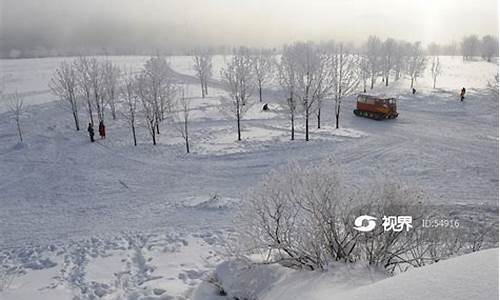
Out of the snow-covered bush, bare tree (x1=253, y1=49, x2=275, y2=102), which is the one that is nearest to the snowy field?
the snow-covered bush

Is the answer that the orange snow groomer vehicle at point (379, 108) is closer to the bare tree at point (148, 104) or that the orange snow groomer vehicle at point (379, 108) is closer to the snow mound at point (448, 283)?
the bare tree at point (148, 104)

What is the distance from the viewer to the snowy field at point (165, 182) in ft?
44.3

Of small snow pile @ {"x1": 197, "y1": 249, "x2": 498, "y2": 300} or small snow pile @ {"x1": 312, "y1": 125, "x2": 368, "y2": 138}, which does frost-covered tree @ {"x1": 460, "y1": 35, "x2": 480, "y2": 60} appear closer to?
small snow pile @ {"x1": 312, "y1": 125, "x2": 368, "y2": 138}

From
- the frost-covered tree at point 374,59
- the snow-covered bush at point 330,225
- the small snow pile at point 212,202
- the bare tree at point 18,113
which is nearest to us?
the snow-covered bush at point 330,225

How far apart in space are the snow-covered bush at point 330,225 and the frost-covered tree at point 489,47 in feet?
362

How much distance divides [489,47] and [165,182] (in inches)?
4362

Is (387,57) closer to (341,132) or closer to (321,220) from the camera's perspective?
(341,132)

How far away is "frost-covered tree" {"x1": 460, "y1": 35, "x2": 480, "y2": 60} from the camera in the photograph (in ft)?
369

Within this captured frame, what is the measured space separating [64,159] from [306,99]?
1665 cm

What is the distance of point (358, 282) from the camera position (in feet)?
30.1

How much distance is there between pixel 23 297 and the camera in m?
12.0

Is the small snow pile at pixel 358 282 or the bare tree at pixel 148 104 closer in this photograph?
the small snow pile at pixel 358 282

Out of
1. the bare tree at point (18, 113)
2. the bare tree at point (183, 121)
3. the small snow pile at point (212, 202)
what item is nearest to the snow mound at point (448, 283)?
the small snow pile at point (212, 202)

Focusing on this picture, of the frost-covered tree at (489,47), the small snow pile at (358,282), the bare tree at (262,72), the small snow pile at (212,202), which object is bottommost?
the small snow pile at (212,202)
